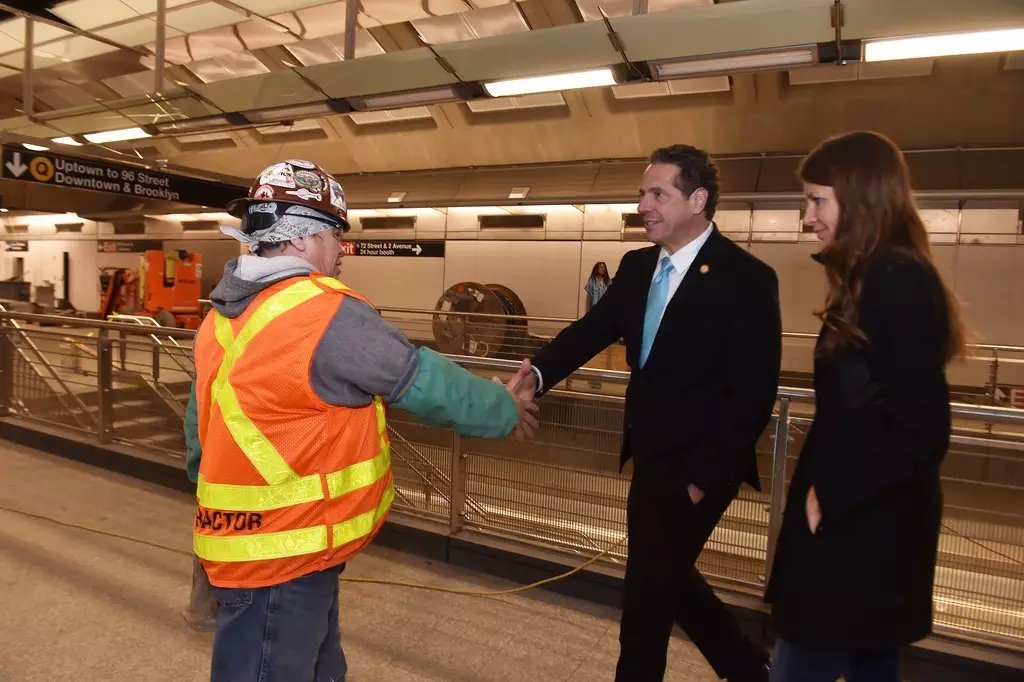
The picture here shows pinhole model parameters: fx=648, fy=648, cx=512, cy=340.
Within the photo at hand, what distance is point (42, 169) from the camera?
7.71m

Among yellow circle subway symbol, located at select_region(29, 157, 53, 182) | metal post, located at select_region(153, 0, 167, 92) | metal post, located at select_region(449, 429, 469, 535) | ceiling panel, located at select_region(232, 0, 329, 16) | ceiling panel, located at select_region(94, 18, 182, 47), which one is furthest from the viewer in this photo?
ceiling panel, located at select_region(94, 18, 182, 47)

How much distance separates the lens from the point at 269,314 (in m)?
1.47

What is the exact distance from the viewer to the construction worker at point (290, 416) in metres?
1.47

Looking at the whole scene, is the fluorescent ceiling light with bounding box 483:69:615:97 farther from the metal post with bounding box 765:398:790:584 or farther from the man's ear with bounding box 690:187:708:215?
→ the man's ear with bounding box 690:187:708:215

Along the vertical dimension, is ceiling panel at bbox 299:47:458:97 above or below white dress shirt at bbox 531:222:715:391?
above

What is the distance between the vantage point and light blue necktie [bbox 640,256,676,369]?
204cm

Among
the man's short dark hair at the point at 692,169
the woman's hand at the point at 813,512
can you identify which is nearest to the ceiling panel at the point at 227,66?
the man's short dark hair at the point at 692,169

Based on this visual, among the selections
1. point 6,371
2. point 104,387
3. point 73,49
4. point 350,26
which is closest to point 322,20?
point 73,49

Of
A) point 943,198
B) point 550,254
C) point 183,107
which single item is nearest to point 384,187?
point 550,254

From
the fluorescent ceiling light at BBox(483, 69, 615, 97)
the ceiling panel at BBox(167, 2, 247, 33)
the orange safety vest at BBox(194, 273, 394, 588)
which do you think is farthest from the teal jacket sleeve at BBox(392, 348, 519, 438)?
the ceiling panel at BBox(167, 2, 247, 33)

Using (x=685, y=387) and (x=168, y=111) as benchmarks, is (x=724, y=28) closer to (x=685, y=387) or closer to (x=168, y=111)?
(x=685, y=387)

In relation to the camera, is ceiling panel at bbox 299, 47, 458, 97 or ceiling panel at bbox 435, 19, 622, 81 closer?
ceiling panel at bbox 435, 19, 622, 81

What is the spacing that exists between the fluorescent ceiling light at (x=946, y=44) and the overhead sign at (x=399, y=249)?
36.1 feet

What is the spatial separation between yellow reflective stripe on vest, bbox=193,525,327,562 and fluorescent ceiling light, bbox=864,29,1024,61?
14.0 feet
